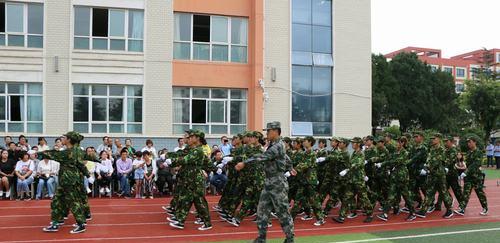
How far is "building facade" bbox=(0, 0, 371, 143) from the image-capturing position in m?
20.1

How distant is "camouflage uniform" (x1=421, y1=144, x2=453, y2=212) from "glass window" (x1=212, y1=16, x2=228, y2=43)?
12.3 metres

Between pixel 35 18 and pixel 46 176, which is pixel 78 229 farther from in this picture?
pixel 35 18

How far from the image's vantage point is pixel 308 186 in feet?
36.8

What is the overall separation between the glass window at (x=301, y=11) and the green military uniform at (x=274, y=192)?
15648mm

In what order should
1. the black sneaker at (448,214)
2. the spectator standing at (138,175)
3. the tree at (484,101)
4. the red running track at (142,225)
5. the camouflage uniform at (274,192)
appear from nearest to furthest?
the camouflage uniform at (274,192) < the red running track at (142,225) < the black sneaker at (448,214) < the spectator standing at (138,175) < the tree at (484,101)

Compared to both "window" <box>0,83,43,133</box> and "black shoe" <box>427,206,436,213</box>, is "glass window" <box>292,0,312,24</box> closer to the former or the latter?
"window" <box>0,83,43,133</box>

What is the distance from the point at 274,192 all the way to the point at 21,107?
15.3 meters

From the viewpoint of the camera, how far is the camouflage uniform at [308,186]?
11164 millimetres

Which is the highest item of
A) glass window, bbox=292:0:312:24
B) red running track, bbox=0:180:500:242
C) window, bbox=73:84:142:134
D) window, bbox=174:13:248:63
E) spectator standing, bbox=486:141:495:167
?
glass window, bbox=292:0:312:24

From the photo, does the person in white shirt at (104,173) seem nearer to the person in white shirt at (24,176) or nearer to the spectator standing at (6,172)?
the person in white shirt at (24,176)

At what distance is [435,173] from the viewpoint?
39.0 ft

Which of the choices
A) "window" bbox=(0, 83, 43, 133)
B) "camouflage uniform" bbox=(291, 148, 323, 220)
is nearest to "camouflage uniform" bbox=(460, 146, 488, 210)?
"camouflage uniform" bbox=(291, 148, 323, 220)

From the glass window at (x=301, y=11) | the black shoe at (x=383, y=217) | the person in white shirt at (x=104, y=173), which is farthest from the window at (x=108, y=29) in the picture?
the black shoe at (x=383, y=217)

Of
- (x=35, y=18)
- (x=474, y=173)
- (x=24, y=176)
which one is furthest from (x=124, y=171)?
(x=474, y=173)
